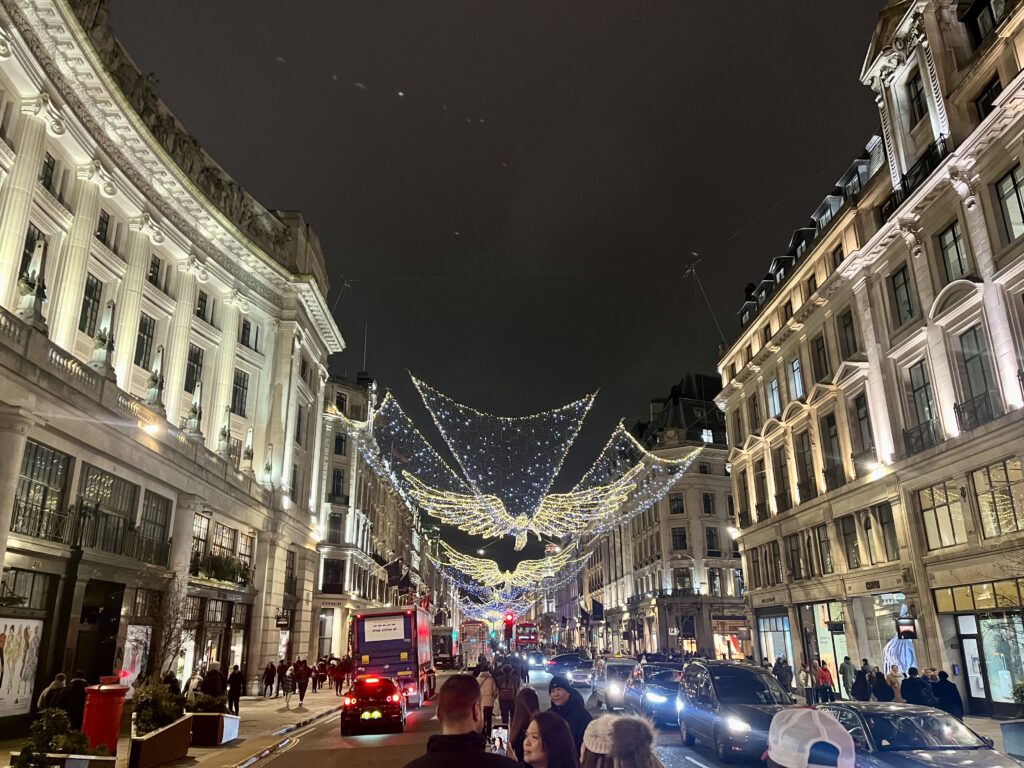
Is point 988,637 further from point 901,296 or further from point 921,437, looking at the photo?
point 901,296

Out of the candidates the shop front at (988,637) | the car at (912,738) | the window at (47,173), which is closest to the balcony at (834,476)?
the shop front at (988,637)

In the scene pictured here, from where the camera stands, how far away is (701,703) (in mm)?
15258

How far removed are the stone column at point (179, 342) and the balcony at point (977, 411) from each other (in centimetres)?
2712

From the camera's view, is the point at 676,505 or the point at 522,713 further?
→ the point at 676,505

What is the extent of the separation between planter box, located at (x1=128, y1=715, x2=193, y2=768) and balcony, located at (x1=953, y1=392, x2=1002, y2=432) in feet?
73.0

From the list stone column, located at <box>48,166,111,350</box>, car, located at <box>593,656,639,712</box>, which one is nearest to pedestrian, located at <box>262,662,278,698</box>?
car, located at <box>593,656,639,712</box>

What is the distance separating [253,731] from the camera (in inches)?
755

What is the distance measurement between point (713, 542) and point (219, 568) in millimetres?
46982

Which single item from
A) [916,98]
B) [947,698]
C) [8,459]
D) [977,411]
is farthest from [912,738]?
[916,98]

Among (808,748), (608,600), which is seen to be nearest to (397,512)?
(608,600)

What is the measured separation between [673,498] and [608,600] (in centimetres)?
2763

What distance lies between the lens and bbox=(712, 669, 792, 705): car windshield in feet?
48.5

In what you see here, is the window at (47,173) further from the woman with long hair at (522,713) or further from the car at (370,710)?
the woman with long hair at (522,713)

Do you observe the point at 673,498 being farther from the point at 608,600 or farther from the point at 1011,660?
the point at 1011,660
